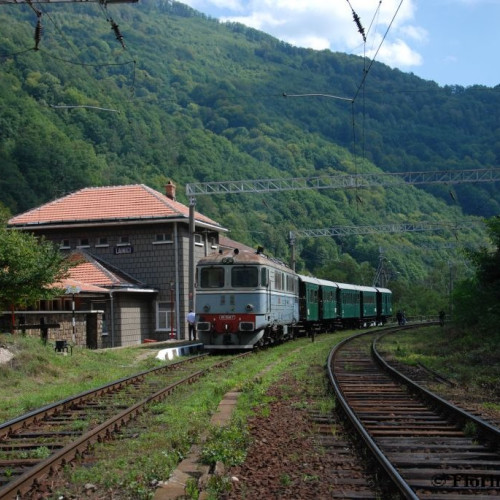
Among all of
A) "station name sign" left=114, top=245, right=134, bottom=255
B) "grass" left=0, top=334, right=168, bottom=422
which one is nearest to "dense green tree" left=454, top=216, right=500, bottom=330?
"grass" left=0, top=334, right=168, bottom=422

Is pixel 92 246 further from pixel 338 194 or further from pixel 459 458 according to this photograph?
pixel 338 194

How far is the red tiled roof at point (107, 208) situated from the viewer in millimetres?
33969

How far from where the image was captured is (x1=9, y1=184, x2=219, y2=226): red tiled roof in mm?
33969

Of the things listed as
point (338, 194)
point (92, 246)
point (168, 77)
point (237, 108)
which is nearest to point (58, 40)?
point (168, 77)

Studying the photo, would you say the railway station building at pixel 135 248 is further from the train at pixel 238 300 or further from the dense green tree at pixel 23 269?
the dense green tree at pixel 23 269

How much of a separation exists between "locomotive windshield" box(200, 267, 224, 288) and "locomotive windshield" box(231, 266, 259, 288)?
42 cm

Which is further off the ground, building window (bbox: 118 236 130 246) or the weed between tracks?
building window (bbox: 118 236 130 246)

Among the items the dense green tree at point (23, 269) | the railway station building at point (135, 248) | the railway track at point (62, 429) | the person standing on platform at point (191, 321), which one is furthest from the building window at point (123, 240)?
the railway track at point (62, 429)

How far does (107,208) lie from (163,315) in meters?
6.00

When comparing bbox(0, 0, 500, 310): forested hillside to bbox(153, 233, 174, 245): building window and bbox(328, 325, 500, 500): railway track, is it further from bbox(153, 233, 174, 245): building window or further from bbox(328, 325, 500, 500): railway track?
bbox(328, 325, 500, 500): railway track

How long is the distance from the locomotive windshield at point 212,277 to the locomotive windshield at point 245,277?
420 millimetres

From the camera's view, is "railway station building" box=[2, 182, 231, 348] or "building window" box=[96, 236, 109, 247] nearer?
"railway station building" box=[2, 182, 231, 348]

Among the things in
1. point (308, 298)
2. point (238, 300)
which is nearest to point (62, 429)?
point (238, 300)

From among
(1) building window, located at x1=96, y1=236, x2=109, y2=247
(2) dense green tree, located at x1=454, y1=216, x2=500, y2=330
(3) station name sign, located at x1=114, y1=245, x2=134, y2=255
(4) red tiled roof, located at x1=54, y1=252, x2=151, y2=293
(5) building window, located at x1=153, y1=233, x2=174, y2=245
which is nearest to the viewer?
(2) dense green tree, located at x1=454, y1=216, x2=500, y2=330
